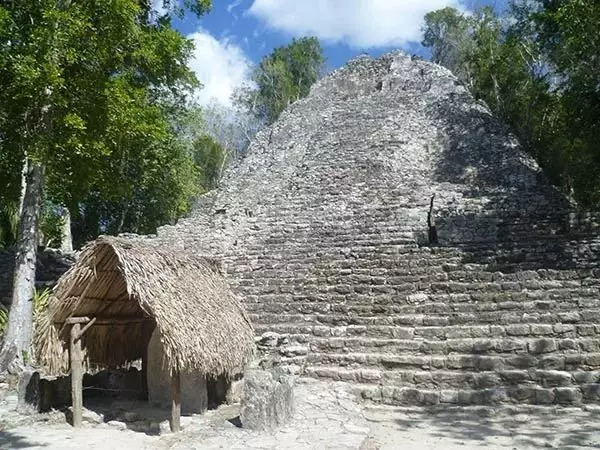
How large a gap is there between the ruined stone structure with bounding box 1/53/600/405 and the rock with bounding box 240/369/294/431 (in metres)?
1.81

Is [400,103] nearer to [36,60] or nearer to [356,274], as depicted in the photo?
[356,274]

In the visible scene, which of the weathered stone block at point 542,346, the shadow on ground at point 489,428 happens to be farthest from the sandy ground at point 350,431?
the weathered stone block at point 542,346

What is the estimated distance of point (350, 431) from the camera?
17.4ft

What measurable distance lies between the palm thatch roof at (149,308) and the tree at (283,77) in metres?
24.5

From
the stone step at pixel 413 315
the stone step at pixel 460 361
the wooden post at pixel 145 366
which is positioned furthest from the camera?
the stone step at pixel 413 315

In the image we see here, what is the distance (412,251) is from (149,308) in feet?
19.3

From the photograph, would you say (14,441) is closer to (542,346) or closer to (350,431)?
(350,431)

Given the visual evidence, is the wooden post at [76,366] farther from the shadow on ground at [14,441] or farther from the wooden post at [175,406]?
the wooden post at [175,406]

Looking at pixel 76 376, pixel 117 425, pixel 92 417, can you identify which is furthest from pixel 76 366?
pixel 117 425

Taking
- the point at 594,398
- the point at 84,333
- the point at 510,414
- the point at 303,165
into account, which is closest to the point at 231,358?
the point at 84,333

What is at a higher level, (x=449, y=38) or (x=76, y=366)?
(x=449, y=38)

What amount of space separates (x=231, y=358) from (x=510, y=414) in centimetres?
306

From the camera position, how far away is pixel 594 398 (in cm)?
620

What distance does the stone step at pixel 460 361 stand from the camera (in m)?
6.64
